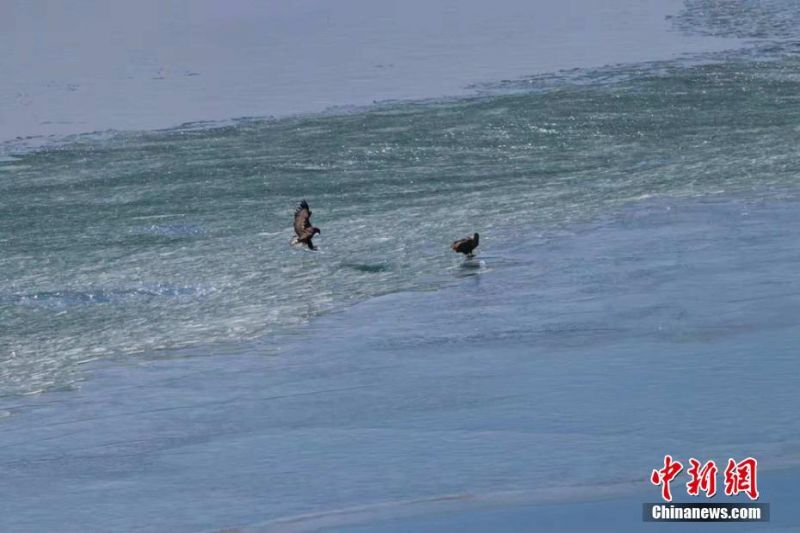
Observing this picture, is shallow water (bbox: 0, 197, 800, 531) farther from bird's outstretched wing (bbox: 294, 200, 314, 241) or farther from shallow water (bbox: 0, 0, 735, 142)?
shallow water (bbox: 0, 0, 735, 142)

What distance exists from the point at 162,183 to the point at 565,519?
256 inches

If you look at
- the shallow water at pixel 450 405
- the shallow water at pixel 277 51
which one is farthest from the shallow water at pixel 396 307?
the shallow water at pixel 277 51

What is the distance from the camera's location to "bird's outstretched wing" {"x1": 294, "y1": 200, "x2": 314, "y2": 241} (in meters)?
9.27

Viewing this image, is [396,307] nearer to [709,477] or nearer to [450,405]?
[450,405]

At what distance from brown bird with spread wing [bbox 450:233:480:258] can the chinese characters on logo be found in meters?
3.32

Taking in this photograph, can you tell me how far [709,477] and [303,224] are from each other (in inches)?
161

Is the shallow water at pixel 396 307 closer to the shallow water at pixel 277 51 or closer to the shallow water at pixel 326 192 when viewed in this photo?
the shallow water at pixel 326 192

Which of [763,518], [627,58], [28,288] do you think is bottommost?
[763,518]

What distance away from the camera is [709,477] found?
229 inches

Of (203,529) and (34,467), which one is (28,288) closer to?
(34,467)

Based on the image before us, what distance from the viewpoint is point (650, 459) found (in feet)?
19.7

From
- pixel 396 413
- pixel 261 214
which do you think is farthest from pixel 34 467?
pixel 261 214

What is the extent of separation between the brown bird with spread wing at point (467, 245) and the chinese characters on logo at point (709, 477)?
3.32 meters

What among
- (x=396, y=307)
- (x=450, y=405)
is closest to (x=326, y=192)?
(x=396, y=307)
